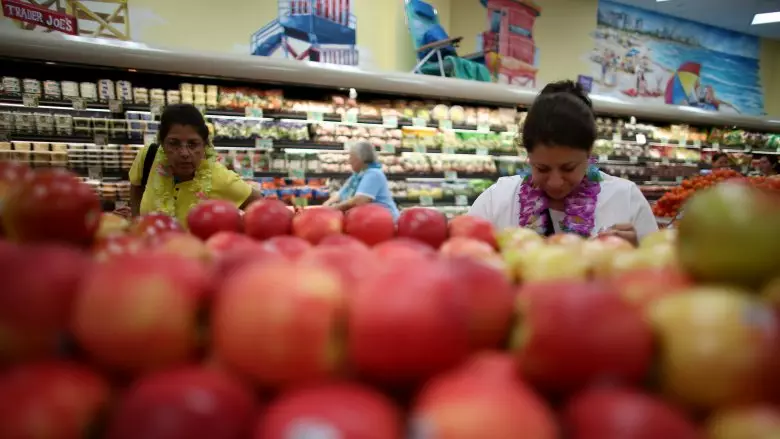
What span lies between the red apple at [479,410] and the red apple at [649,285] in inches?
8.0

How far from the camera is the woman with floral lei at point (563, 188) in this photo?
1688 millimetres

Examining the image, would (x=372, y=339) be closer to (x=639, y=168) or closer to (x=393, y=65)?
(x=393, y=65)

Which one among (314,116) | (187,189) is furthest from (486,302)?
(314,116)

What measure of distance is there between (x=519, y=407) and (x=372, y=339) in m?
0.15

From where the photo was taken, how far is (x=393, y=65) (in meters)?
6.81

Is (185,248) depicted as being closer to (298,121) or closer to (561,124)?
(561,124)

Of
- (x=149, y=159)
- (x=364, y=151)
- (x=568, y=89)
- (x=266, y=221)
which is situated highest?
(x=568, y=89)

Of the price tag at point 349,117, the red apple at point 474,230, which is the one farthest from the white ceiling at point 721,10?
the red apple at point 474,230

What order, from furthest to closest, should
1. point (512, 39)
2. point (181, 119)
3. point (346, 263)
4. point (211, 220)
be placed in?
point (512, 39), point (181, 119), point (211, 220), point (346, 263)

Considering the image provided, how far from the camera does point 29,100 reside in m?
3.80

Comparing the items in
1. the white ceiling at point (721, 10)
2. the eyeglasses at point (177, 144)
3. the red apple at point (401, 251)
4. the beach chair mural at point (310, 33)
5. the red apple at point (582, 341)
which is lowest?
the red apple at point (582, 341)

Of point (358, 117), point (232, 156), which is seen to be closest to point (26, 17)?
point (232, 156)

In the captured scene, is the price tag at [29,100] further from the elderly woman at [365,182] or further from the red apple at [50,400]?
the red apple at [50,400]

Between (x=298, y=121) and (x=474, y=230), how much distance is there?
4255mm
